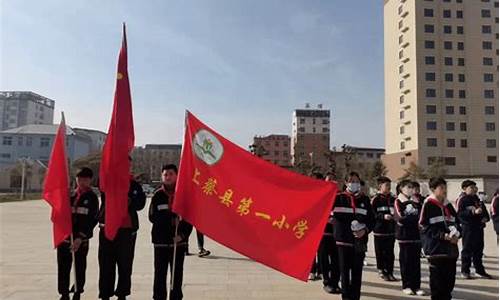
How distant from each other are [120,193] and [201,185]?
1091 mm

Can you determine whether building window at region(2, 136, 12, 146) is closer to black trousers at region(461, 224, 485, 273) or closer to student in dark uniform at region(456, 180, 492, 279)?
student in dark uniform at region(456, 180, 492, 279)

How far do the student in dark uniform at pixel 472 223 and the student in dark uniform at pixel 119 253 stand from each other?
262 inches

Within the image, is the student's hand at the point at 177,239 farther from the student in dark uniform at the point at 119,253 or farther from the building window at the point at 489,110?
the building window at the point at 489,110

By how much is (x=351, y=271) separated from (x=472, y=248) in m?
3.81

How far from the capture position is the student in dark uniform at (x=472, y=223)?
9.10 metres

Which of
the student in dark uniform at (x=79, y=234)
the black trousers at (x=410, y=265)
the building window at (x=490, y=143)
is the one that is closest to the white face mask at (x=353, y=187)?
the black trousers at (x=410, y=265)

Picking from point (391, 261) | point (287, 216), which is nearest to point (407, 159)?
point (391, 261)

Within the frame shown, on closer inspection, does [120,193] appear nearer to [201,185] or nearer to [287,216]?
[201,185]

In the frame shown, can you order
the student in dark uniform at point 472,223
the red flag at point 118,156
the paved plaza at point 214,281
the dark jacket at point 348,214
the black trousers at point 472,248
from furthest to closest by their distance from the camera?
the student in dark uniform at point 472,223, the black trousers at point 472,248, the paved plaza at point 214,281, the dark jacket at point 348,214, the red flag at point 118,156

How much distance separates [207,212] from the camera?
5.62 m

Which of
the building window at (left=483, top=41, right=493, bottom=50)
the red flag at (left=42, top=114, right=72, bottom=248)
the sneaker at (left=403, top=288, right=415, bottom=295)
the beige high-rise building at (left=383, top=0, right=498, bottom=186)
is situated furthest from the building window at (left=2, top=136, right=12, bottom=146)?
the sneaker at (left=403, top=288, right=415, bottom=295)

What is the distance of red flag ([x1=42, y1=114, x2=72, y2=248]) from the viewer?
19.8 ft

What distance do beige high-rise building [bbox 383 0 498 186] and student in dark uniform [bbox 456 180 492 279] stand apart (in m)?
50.7

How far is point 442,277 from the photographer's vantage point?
6.10 meters
